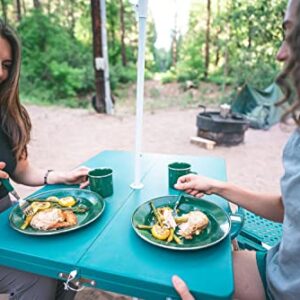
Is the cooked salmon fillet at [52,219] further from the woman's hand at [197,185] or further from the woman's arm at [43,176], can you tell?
the woman's hand at [197,185]

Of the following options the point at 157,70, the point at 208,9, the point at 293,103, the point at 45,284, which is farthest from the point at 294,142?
the point at 157,70

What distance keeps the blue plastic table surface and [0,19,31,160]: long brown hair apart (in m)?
→ 0.44

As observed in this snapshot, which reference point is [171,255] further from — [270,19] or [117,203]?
[270,19]

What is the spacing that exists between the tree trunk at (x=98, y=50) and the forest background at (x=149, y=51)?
313 cm

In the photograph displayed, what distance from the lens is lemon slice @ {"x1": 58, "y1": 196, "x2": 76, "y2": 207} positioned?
1.06 metres

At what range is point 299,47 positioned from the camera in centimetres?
72

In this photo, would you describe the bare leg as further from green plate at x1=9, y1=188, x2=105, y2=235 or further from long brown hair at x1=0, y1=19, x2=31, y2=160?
long brown hair at x1=0, y1=19, x2=31, y2=160

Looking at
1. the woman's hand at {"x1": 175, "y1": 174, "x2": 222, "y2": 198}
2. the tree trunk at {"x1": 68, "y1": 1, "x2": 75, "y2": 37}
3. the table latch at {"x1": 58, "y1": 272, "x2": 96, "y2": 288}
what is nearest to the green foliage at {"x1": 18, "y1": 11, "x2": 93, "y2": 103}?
the tree trunk at {"x1": 68, "y1": 1, "x2": 75, "y2": 37}

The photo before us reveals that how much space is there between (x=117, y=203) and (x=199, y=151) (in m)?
3.47

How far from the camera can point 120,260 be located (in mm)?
773

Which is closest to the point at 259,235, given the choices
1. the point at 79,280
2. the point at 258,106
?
the point at 79,280

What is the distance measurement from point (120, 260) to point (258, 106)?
6577 millimetres

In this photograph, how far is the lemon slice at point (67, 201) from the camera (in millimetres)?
1057

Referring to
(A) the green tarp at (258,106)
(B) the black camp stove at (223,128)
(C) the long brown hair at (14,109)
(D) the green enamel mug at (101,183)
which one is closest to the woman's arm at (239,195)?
(D) the green enamel mug at (101,183)
